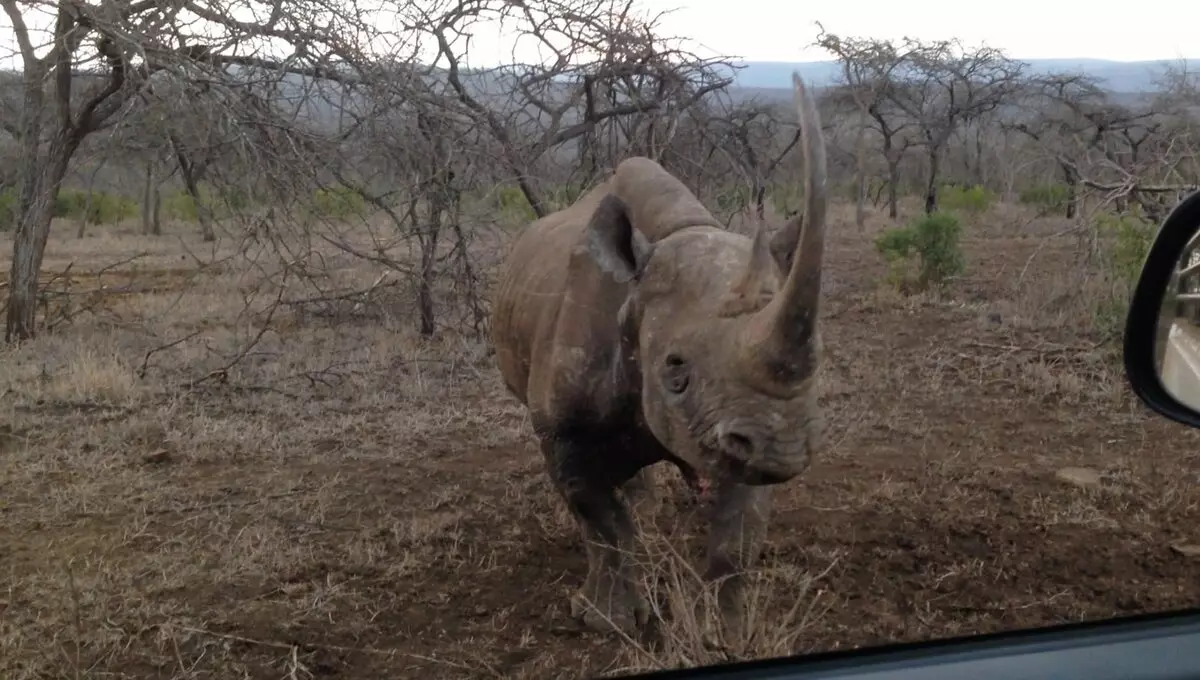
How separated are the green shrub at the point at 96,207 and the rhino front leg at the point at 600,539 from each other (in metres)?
20.2

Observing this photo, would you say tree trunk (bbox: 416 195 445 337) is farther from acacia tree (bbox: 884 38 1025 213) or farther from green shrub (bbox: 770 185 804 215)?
acacia tree (bbox: 884 38 1025 213)

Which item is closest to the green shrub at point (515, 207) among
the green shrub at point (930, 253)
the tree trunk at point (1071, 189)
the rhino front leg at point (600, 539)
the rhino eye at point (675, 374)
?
the green shrub at point (930, 253)

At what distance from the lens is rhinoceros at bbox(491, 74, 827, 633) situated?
2561 mm

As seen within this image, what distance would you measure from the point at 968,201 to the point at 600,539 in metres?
17.5

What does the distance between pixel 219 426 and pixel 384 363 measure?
1.71 m

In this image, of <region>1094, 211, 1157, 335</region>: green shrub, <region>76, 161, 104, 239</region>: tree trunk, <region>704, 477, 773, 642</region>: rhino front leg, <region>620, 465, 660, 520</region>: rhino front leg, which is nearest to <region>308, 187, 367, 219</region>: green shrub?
<region>76, 161, 104, 239</region>: tree trunk

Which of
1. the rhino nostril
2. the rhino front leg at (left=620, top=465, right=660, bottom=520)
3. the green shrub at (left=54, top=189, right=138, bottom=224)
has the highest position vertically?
the rhino nostril

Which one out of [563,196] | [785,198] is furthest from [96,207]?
[563,196]

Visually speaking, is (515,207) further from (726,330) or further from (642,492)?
(726,330)

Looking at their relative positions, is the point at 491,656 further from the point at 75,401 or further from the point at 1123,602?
the point at 75,401

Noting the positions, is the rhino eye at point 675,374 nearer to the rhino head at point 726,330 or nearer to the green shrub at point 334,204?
the rhino head at point 726,330

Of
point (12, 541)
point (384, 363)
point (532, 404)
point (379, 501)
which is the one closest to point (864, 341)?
point (384, 363)

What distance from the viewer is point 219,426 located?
6.05 m

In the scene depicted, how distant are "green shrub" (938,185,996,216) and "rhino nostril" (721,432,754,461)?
59.0 ft
